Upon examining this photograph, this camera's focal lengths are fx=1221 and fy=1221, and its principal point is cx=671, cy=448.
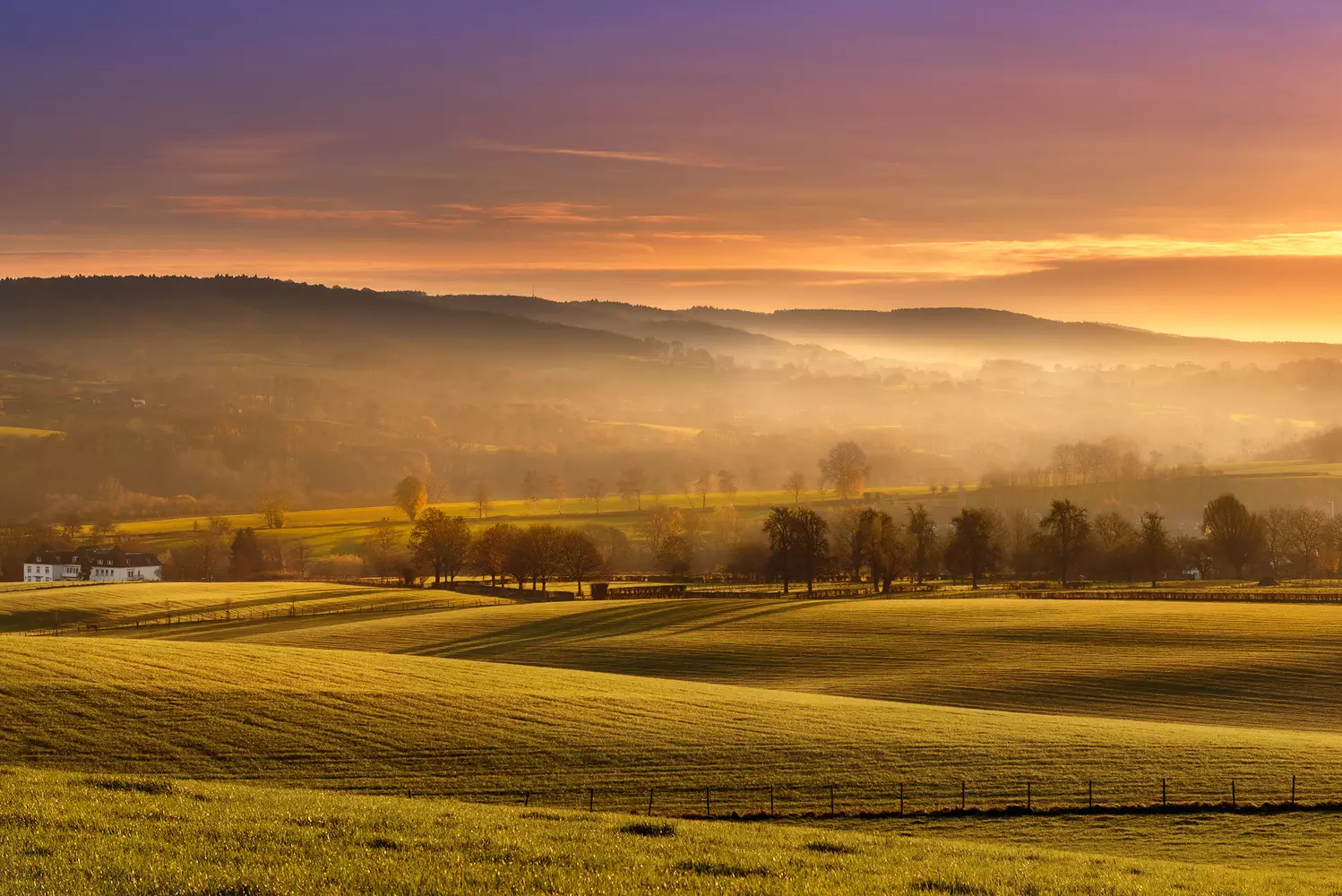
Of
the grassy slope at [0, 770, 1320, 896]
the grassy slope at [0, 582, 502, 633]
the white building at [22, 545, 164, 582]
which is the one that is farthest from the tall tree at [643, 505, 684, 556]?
the grassy slope at [0, 770, 1320, 896]

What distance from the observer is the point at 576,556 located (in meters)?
125

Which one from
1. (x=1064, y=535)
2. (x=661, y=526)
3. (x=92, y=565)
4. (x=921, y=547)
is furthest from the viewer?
(x=661, y=526)

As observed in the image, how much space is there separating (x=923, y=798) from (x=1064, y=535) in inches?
3503

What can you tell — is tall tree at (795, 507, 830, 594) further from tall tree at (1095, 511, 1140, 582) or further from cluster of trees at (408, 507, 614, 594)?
tall tree at (1095, 511, 1140, 582)

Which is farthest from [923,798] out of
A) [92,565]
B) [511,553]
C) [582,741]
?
[92,565]

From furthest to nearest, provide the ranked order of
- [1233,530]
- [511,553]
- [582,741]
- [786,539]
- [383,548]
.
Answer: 1. [383,548]
2. [1233,530]
3. [511,553]
4. [786,539]
5. [582,741]

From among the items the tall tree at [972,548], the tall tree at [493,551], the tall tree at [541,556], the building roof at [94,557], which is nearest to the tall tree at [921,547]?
the tall tree at [972,548]

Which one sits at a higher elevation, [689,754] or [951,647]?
[689,754]

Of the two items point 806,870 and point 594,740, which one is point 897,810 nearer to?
point 594,740

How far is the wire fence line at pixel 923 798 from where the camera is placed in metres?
34.4

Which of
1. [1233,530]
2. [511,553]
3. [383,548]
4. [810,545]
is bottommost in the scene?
[383,548]

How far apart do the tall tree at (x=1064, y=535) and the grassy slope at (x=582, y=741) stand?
6979cm

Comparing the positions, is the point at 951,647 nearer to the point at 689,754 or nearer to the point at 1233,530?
the point at 689,754

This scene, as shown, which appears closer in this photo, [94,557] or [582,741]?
[582,741]
